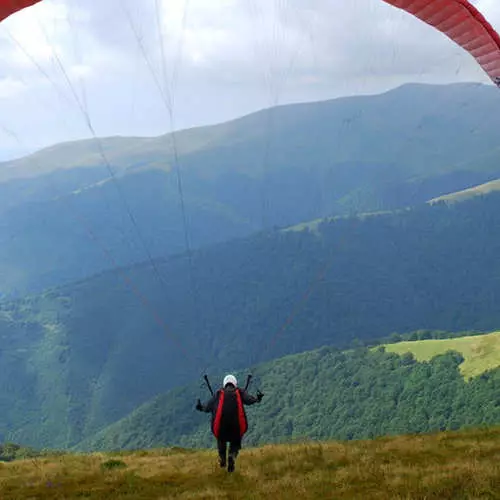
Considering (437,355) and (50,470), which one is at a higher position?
(437,355)

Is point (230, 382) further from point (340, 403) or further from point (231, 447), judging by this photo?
point (340, 403)

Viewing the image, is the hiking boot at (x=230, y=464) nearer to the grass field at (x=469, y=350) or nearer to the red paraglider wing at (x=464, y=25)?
the red paraglider wing at (x=464, y=25)

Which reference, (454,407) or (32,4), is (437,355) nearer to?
(454,407)

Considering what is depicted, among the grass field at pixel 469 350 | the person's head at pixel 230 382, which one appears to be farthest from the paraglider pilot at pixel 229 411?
the grass field at pixel 469 350

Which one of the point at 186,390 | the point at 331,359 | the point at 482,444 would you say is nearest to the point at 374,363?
the point at 331,359

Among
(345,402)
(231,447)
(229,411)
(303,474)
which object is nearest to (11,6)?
(229,411)
